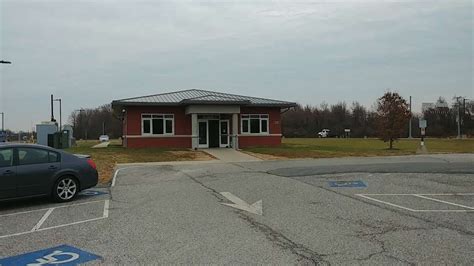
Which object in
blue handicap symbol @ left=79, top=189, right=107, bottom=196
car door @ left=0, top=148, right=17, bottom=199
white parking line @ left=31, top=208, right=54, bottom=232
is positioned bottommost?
blue handicap symbol @ left=79, top=189, right=107, bottom=196

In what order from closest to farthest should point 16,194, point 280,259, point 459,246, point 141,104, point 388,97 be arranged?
point 280,259 → point 459,246 → point 16,194 → point 141,104 → point 388,97

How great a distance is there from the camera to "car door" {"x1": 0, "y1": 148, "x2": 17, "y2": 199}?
10.2 meters

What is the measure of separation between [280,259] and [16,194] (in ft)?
22.9

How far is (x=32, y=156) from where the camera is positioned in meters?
10.9

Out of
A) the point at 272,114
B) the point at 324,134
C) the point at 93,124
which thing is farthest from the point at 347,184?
the point at 93,124

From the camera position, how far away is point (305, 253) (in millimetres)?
6168

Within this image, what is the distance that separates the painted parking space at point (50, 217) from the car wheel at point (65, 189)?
0.50 m

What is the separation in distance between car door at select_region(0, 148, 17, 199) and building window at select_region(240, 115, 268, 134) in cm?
2677

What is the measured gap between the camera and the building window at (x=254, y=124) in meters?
36.9

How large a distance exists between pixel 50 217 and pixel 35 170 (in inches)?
74.5

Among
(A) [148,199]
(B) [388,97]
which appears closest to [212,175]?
(A) [148,199]

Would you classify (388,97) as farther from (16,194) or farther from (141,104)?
(16,194)

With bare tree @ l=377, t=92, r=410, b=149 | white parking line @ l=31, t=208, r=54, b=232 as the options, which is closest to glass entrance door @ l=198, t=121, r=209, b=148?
bare tree @ l=377, t=92, r=410, b=149

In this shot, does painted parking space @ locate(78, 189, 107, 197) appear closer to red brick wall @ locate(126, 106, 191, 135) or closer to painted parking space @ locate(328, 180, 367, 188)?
painted parking space @ locate(328, 180, 367, 188)
